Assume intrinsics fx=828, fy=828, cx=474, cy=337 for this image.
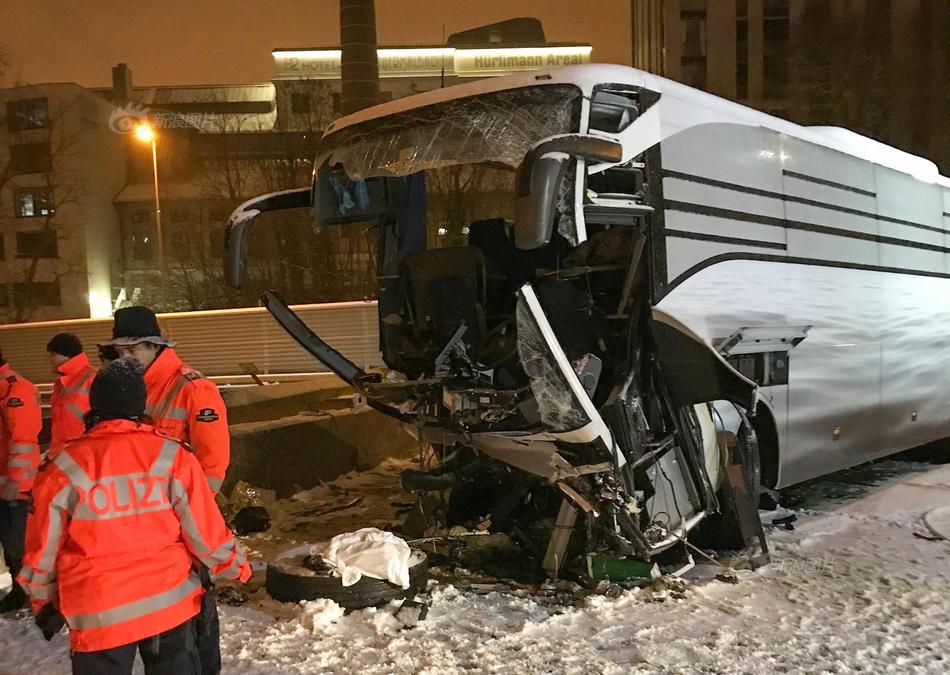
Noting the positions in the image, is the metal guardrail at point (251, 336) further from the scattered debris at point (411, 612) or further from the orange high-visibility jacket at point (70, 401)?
the scattered debris at point (411, 612)

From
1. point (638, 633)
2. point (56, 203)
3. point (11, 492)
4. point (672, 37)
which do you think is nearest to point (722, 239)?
point (638, 633)

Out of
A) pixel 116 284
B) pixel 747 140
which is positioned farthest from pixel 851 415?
pixel 116 284

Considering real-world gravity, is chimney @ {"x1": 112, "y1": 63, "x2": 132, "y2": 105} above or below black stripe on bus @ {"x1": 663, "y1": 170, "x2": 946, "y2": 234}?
above

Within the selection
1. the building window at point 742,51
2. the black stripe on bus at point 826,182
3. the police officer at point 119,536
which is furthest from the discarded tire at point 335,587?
the building window at point 742,51

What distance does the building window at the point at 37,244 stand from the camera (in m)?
38.5

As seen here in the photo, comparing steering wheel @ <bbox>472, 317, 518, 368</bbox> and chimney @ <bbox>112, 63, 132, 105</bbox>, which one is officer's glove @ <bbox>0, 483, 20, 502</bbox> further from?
chimney @ <bbox>112, 63, 132, 105</bbox>

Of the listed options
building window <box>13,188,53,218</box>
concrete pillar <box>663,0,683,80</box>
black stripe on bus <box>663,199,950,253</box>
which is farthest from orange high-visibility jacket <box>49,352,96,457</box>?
concrete pillar <box>663,0,683,80</box>

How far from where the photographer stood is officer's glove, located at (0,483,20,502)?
547cm

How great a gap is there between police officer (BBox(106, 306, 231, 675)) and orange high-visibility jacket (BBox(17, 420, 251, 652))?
1.02 m

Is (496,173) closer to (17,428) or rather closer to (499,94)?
(499,94)

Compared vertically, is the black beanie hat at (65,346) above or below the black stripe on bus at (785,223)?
below

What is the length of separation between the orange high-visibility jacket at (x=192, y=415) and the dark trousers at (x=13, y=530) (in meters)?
2.27

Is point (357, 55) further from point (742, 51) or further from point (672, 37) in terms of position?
point (742, 51)

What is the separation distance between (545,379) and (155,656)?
9.31 feet
